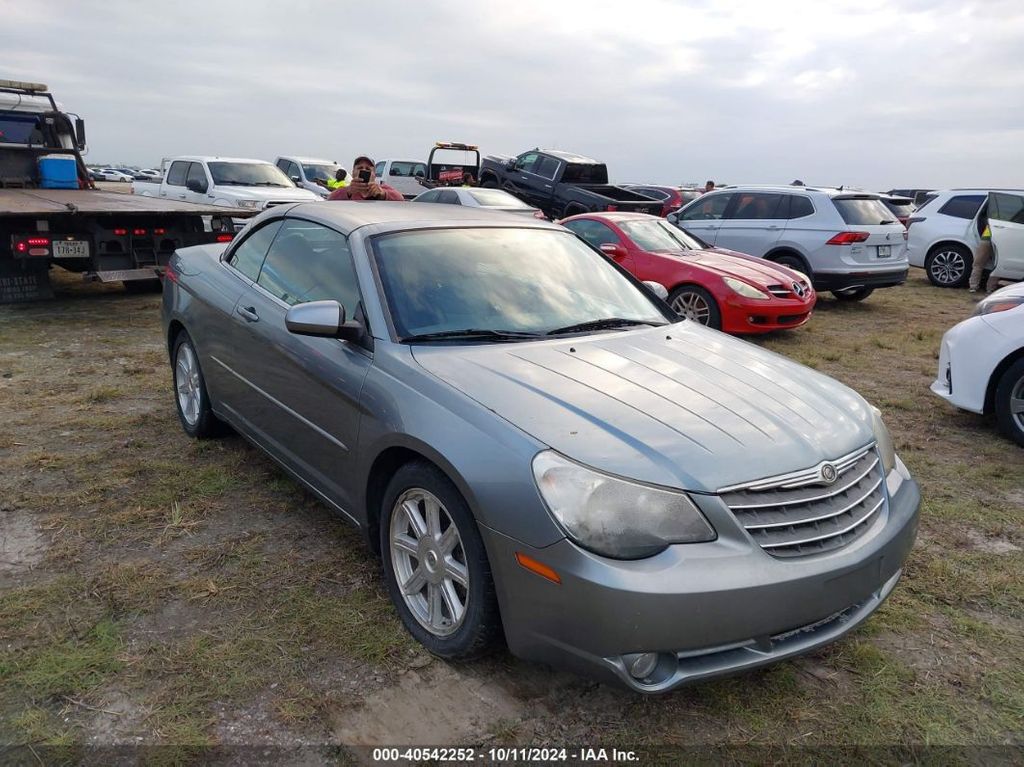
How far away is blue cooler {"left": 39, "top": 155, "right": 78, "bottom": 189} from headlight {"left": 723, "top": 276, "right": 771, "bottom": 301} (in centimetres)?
920

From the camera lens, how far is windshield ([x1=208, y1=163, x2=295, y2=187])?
13.6 meters

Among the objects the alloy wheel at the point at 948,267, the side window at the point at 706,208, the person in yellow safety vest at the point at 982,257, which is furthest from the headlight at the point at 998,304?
the alloy wheel at the point at 948,267

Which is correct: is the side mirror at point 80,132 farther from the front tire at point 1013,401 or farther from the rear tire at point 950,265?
the rear tire at point 950,265

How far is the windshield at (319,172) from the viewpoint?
19.8 metres

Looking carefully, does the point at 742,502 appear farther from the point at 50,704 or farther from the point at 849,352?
the point at 849,352

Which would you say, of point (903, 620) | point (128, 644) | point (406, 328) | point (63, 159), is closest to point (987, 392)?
point (903, 620)

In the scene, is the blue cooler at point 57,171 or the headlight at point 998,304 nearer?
the headlight at point 998,304

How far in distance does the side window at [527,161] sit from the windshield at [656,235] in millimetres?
8804

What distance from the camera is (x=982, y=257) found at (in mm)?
12531

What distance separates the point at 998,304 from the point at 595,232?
16.0 ft

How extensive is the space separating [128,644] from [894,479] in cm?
287

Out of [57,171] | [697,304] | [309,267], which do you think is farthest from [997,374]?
[57,171]

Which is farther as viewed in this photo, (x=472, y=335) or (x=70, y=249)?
(x=70, y=249)

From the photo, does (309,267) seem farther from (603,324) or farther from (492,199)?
(492,199)
